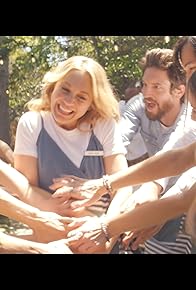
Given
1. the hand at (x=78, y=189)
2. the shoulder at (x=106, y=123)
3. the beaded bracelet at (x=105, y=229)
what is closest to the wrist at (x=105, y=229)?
the beaded bracelet at (x=105, y=229)

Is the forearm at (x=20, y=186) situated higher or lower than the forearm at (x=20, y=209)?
higher

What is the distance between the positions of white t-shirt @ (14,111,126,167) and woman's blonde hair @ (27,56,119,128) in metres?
0.03

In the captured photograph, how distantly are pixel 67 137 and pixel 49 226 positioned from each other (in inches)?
15.2

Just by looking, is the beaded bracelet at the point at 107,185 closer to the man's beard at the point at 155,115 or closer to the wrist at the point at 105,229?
the wrist at the point at 105,229

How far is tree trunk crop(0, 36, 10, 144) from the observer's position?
2.14 metres

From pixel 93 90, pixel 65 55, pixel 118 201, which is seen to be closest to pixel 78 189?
pixel 118 201

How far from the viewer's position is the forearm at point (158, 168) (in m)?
2.14

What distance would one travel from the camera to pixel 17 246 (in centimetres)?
217

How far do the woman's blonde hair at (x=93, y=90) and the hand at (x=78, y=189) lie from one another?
0.24 meters

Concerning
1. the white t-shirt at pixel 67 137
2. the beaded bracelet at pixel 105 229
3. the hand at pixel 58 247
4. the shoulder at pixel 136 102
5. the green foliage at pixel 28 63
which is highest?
the green foliage at pixel 28 63

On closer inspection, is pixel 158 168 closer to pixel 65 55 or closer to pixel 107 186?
pixel 107 186
